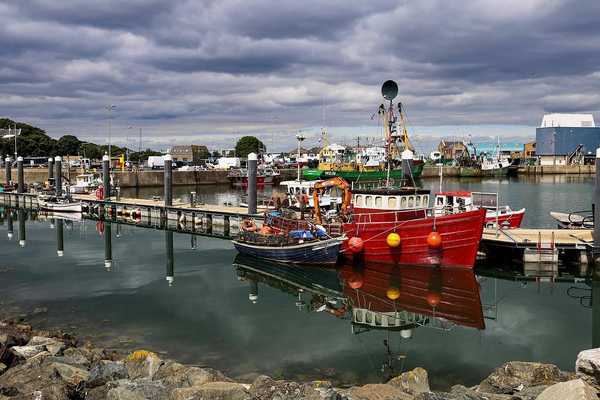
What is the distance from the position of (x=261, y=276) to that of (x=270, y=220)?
17.6ft

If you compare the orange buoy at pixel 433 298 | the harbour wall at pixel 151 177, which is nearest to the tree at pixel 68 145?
the harbour wall at pixel 151 177

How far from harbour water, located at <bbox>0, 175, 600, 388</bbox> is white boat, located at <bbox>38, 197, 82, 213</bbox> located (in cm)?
2025

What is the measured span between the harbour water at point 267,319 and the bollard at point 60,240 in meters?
1.80

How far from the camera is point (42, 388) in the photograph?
10641mm

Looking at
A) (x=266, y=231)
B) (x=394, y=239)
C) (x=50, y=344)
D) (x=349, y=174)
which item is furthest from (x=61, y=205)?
(x=349, y=174)

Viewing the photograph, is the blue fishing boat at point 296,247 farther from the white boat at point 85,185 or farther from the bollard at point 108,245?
the white boat at point 85,185

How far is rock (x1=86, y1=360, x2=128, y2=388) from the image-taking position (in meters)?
11.7

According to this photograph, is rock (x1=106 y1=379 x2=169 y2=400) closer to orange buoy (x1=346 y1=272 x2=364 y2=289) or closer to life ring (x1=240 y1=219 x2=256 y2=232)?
orange buoy (x1=346 y1=272 x2=364 y2=289)

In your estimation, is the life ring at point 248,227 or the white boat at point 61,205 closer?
the life ring at point 248,227

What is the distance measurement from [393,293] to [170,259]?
13.5 meters

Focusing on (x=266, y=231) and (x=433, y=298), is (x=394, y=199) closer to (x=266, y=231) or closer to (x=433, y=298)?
(x=433, y=298)

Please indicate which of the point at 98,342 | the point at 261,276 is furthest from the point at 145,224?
the point at 98,342

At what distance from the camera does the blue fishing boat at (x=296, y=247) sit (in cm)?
2616

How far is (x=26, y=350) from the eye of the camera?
538 inches
